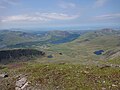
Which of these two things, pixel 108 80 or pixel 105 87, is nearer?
pixel 105 87

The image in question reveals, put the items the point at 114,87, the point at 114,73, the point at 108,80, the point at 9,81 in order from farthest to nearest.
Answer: the point at 9,81 → the point at 114,73 → the point at 108,80 → the point at 114,87

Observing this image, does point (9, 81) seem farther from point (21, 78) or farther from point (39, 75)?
point (39, 75)

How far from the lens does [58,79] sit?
71.1 ft

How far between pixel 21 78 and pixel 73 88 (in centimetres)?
760

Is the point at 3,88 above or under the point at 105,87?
under

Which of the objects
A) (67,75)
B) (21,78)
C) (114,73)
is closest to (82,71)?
(67,75)

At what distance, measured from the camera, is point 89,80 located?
20.8 meters

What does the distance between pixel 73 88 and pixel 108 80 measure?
3.98m

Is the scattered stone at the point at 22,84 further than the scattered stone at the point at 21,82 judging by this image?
No

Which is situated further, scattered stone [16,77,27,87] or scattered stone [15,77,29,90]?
scattered stone [16,77,27,87]

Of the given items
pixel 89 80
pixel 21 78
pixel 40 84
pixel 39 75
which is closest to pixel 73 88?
pixel 89 80

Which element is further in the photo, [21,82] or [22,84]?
[21,82]

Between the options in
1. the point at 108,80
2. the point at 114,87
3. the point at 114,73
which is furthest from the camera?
the point at 114,73

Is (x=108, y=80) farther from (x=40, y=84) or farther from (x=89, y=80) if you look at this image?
(x=40, y=84)
